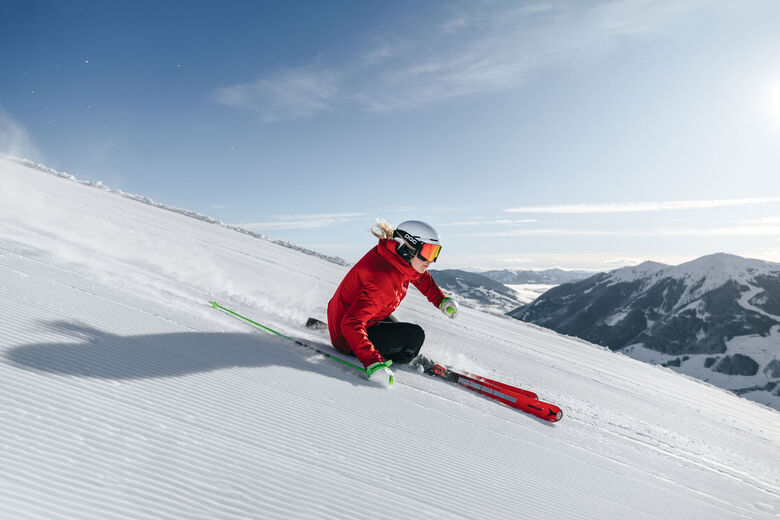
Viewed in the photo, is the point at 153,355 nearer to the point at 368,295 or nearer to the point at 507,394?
the point at 368,295

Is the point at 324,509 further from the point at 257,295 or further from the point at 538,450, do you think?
the point at 257,295

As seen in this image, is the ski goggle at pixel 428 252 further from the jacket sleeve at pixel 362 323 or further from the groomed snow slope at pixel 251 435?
the groomed snow slope at pixel 251 435

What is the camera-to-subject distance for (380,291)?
4.65m

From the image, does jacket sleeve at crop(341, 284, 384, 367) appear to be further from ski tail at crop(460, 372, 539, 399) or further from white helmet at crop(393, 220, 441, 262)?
ski tail at crop(460, 372, 539, 399)

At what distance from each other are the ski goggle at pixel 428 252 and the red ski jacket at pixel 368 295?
0.20m

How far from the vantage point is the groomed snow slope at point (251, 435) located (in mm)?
1896

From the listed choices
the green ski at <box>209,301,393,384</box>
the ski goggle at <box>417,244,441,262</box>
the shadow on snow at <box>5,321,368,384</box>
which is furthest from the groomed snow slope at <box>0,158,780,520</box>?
the ski goggle at <box>417,244,441,262</box>

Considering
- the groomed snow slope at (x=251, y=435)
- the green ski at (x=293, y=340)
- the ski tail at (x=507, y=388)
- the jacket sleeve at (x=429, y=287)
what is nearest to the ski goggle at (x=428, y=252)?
the jacket sleeve at (x=429, y=287)

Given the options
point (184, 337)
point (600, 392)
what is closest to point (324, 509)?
point (184, 337)

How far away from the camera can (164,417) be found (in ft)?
7.92

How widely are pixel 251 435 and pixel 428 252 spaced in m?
2.84

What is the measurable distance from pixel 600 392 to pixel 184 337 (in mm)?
8163

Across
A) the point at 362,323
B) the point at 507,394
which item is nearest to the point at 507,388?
the point at 507,394

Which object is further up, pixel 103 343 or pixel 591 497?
pixel 103 343
